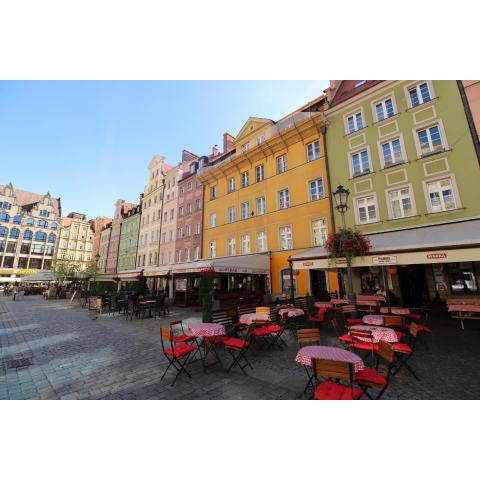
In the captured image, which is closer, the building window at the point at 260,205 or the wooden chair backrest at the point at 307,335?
the wooden chair backrest at the point at 307,335

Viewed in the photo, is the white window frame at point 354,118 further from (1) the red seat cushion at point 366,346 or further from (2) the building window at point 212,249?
(1) the red seat cushion at point 366,346

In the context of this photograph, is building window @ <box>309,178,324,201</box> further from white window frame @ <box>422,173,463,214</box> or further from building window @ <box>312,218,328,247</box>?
white window frame @ <box>422,173,463,214</box>

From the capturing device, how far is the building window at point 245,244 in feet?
63.7

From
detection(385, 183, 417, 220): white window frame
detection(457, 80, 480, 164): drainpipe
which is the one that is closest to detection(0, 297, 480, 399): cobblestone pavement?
detection(385, 183, 417, 220): white window frame

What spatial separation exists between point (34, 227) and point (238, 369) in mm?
73140

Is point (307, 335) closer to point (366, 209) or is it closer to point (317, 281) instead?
point (317, 281)

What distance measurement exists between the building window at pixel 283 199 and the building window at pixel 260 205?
1.38m

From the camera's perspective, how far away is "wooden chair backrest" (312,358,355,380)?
299cm

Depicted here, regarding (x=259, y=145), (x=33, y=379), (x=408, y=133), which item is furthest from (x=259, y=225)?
(x=33, y=379)

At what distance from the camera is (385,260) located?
316 inches

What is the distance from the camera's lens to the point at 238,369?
5.25 metres

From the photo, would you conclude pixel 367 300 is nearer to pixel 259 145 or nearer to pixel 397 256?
pixel 397 256

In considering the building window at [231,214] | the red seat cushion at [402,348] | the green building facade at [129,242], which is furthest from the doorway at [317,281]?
the green building facade at [129,242]

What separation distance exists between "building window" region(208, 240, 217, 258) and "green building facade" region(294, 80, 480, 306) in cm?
1152
